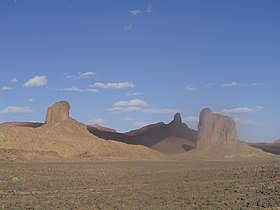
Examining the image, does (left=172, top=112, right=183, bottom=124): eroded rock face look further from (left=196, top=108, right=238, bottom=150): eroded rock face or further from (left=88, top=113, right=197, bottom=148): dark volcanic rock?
(left=196, top=108, right=238, bottom=150): eroded rock face

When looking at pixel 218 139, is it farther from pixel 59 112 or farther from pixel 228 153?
pixel 59 112

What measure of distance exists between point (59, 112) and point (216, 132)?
35933 millimetres

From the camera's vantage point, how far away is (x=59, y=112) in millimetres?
109562

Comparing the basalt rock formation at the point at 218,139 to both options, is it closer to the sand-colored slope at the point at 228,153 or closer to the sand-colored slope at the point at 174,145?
the sand-colored slope at the point at 228,153

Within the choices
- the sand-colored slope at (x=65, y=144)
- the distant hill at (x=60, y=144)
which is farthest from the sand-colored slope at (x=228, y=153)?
the distant hill at (x=60, y=144)

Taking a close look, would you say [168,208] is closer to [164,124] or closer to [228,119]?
[228,119]

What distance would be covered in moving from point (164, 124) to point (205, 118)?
5353 centimetres

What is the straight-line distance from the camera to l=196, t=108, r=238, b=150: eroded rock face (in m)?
113

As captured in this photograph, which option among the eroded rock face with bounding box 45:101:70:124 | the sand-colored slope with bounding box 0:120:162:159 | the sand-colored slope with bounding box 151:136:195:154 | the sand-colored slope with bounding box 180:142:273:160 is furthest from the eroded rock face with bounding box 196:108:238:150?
the eroded rock face with bounding box 45:101:70:124

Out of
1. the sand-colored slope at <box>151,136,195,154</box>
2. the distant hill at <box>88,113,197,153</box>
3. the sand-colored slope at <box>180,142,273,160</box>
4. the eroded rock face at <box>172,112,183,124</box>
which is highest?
the eroded rock face at <box>172,112,183,124</box>

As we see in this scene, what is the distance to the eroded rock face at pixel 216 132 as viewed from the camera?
370ft

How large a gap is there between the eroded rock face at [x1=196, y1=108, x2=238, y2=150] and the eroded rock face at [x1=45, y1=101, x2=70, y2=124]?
30.4 metres

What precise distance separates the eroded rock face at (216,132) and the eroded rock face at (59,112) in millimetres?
30366

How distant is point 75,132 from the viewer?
10375 centimetres
